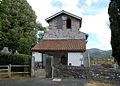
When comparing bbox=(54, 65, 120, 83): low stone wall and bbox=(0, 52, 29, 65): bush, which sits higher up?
bbox=(0, 52, 29, 65): bush

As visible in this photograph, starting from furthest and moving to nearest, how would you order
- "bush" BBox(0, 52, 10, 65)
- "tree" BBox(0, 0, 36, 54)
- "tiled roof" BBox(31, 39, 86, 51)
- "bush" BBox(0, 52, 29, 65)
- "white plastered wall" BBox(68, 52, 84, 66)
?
1. "tree" BBox(0, 0, 36, 54)
2. "tiled roof" BBox(31, 39, 86, 51)
3. "white plastered wall" BBox(68, 52, 84, 66)
4. "bush" BBox(0, 52, 10, 65)
5. "bush" BBox(0, 52, 29, 65)

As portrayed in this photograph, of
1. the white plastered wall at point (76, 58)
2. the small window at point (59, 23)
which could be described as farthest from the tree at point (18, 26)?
the white plastered wall at point (76, 58)

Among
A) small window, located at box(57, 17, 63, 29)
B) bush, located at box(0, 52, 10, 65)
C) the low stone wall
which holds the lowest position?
the low stone wall

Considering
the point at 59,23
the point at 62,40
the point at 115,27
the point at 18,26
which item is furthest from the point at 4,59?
the point at 115,27

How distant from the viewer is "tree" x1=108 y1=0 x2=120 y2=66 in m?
7.83

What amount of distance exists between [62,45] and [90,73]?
6203mm

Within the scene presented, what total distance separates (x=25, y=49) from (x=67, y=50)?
9.32 meters

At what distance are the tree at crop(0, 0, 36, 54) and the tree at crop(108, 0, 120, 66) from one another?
14.5m

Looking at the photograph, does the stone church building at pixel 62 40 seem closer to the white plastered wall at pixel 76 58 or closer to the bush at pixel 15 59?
the white plastered wall at pixel 76 58

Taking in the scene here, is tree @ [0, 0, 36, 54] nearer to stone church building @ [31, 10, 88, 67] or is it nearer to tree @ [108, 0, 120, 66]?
stone church building @ [31, 10, 88, 67]

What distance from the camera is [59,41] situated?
15.2 metres

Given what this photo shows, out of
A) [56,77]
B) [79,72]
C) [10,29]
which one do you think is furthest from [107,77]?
[10,29]

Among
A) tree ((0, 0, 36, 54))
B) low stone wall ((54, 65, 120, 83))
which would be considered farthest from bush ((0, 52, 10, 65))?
tree ((0, 0, 36, 54))

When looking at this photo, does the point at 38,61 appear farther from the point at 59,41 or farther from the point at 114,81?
the point at 114,81
